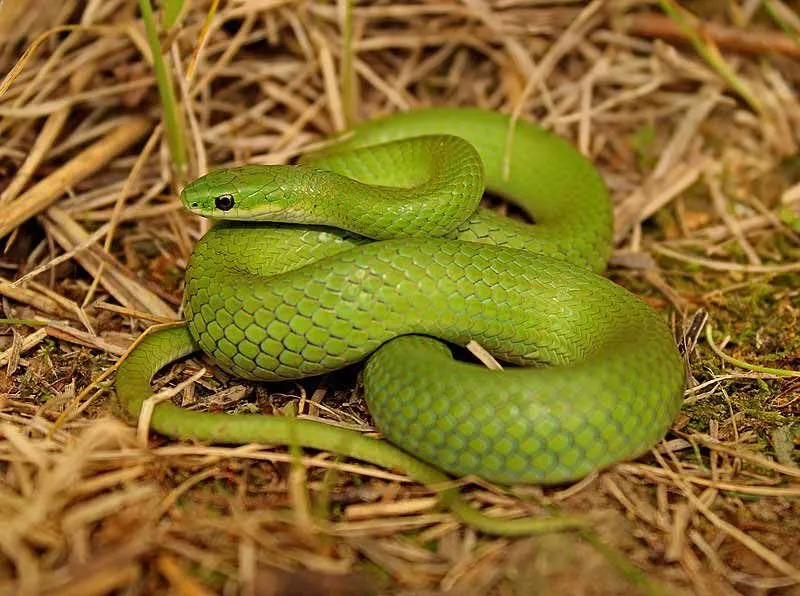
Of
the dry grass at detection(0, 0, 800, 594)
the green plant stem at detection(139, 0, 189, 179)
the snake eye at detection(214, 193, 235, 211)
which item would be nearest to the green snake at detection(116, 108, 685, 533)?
the snake eye at detection(214, 193, 235, 211)

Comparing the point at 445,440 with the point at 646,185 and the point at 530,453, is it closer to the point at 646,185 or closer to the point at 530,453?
the point at 530,453

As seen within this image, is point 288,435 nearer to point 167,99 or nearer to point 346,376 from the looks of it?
point 346,376

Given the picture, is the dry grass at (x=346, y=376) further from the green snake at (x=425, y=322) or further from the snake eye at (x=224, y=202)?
the snake eye at (x=224, y=202)

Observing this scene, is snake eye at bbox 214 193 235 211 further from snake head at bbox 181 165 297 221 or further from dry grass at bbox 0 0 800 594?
dry grass at bbox 0 0 800 594

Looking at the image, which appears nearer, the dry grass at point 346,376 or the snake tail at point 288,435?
the dry grass at point 346,376

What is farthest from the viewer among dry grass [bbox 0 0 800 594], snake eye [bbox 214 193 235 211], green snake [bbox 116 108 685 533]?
snake eye [bbox 214 193 235 211]

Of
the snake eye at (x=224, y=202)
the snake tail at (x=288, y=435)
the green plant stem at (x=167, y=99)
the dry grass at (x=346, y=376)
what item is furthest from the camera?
the green plant stem at (x=167, y=99)

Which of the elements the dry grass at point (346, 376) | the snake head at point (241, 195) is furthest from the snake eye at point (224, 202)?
the dry grass at point (346, 376)
